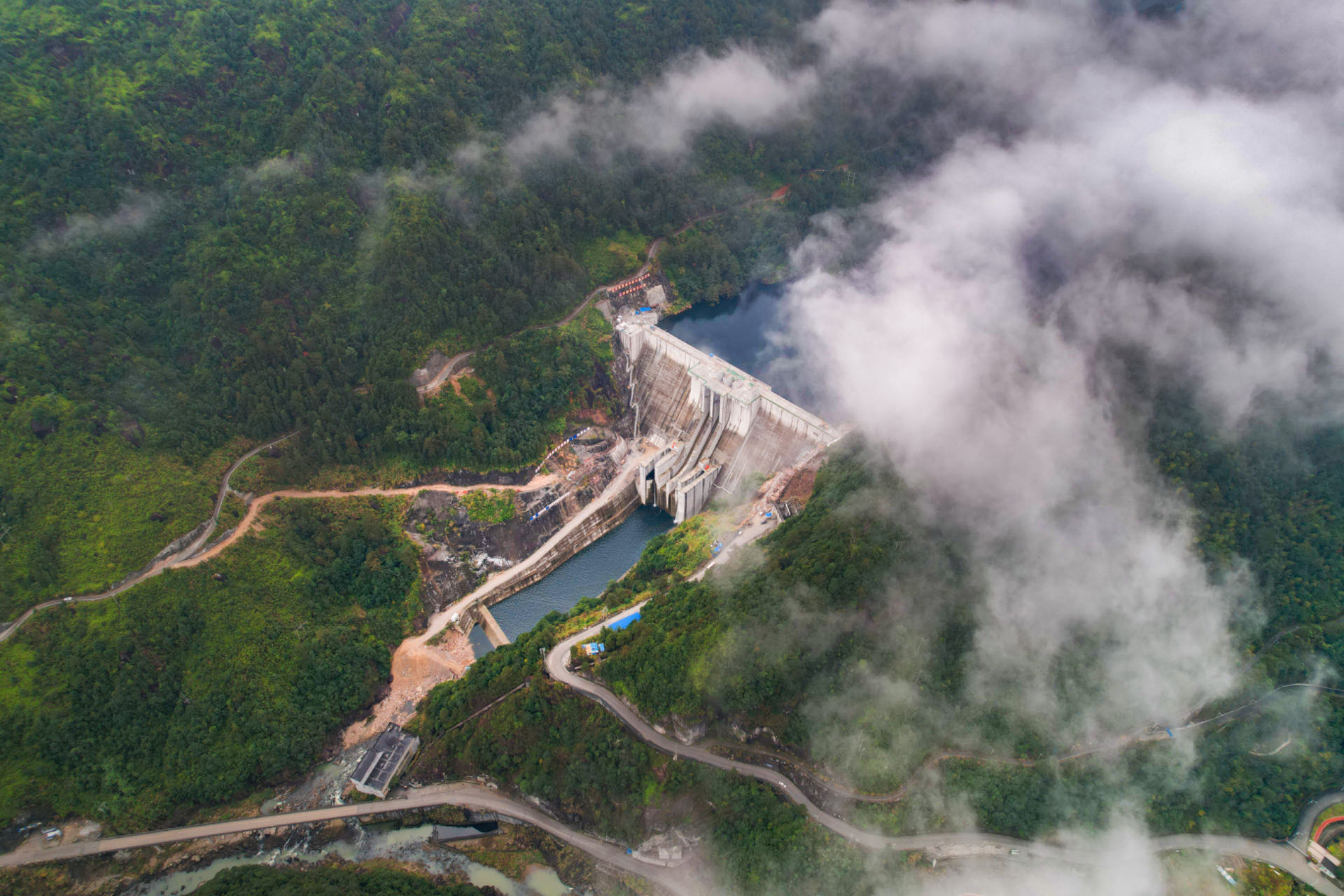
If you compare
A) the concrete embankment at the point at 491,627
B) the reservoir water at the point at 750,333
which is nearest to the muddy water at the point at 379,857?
the concrete embankment at the point at 491,627

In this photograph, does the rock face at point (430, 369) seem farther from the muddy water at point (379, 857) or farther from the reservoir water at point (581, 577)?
the muddy water at point (379, 857)

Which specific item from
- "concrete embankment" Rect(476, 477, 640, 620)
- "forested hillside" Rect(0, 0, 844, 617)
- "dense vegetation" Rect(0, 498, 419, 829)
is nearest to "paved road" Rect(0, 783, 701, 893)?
"dense vegetation" Rect(0, 498, 419, 829)

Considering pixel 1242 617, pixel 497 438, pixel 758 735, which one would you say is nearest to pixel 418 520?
pixel 497 438

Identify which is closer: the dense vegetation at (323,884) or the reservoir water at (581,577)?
the dense vegetation at (323,884)

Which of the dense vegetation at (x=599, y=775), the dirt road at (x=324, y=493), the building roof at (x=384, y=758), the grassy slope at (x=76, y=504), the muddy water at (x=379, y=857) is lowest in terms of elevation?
the muddy water at (x=379, y=857)

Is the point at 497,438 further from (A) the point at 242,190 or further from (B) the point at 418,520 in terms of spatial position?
(A) the point at 242,190

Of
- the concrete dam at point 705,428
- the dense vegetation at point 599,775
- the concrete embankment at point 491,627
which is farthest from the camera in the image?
the concrete dam at point 705,428

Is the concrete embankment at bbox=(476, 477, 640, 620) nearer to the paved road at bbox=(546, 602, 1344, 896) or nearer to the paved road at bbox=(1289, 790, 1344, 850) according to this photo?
the paved road at bbox=(546, 602, 1344, 896)
